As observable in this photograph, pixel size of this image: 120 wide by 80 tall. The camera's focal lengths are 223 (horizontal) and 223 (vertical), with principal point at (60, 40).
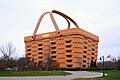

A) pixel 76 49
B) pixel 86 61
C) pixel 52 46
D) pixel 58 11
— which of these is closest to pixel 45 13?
pixel 58 11

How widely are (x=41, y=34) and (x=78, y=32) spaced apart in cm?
2872

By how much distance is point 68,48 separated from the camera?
12212 cm

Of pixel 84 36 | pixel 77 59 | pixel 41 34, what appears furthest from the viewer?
pixel 41 34

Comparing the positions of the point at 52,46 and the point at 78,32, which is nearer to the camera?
the point at 78,32

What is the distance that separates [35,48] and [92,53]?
1428 inches

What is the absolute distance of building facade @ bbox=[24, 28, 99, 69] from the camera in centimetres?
11962

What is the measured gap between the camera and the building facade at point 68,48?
120m

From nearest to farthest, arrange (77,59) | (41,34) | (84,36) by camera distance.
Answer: (77,59) < (84,36) < (41,34)

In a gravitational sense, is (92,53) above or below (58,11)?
below

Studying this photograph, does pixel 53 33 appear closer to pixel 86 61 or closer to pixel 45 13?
pixel 45 13

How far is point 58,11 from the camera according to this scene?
402ft

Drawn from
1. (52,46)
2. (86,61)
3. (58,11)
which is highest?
(58,11)

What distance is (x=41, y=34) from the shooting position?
458 ft

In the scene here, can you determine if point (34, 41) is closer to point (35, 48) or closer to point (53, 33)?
point (35, 48)
